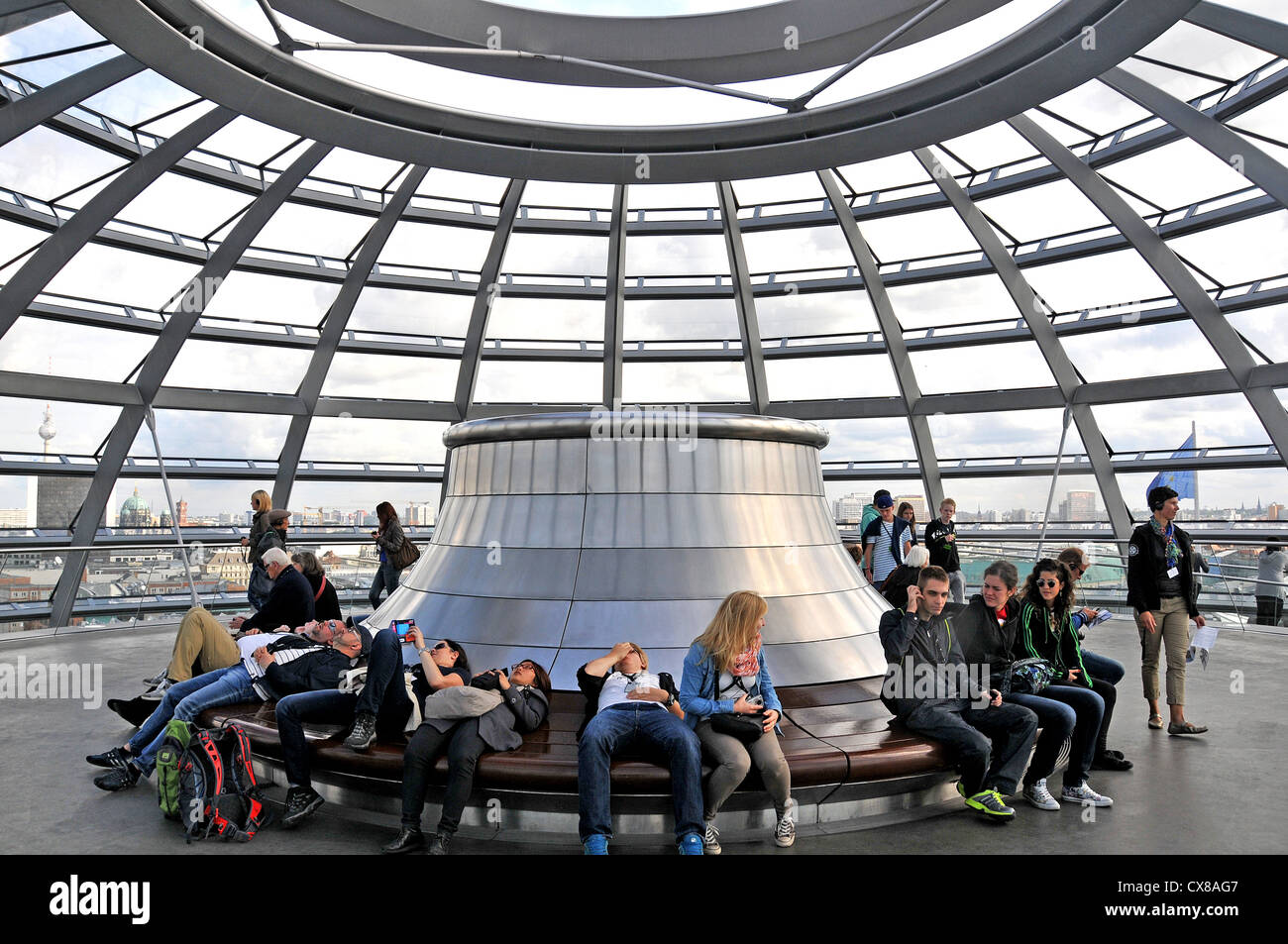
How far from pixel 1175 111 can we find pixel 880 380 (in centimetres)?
757

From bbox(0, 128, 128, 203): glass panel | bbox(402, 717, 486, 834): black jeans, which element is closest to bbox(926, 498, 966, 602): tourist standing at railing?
bbox(402, 717, 486, 834): black jeans

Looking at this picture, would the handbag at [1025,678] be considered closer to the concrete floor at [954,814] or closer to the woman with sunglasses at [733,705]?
the concrete floor at [954,814]

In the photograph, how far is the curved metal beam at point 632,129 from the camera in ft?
28.0

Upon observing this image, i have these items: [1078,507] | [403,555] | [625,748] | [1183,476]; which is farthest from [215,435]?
[1183,476]

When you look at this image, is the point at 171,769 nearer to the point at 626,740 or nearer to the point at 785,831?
the point at 626,740

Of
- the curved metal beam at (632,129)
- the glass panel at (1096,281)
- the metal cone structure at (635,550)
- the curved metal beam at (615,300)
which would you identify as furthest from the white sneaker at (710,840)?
the glass panel at (1096,281)

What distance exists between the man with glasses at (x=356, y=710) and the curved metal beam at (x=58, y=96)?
30.9 feet

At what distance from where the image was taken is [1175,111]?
39.6 feet

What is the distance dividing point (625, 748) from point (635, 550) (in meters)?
2.79

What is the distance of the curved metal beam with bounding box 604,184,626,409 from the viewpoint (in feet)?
55.5

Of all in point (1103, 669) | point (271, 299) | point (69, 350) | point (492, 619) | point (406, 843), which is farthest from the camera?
point (271, 299)

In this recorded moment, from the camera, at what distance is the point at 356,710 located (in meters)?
5.51
